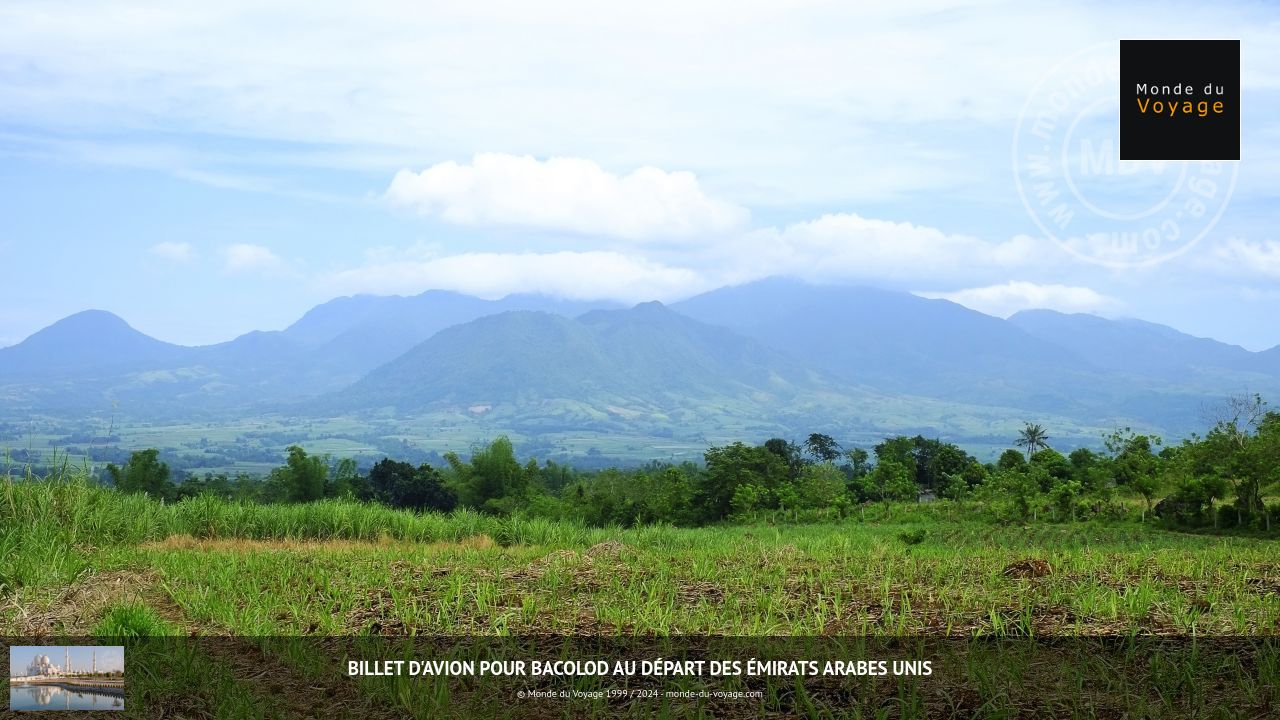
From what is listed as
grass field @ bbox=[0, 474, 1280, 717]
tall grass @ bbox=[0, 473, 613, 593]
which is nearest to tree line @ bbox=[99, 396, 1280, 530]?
tall grass @ bbox=[0, 473, 613, 593]

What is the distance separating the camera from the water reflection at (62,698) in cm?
573

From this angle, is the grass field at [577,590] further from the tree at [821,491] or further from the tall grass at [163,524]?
the tree at [821,491]

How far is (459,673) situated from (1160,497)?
1244 inches

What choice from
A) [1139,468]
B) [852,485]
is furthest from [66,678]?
[852,485]

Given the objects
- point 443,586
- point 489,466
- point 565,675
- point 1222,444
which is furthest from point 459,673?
point 489,466

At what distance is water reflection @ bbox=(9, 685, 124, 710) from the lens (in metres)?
5.73

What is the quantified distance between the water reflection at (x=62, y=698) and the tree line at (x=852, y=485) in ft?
54.6

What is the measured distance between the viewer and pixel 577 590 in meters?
7.86

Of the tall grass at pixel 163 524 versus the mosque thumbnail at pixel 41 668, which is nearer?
the mosque thumbnail at pixel 41 668

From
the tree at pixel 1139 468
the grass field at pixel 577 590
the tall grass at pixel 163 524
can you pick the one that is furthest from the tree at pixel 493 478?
the grass field at pixel 577 590

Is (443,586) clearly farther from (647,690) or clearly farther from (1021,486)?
(1021,486)

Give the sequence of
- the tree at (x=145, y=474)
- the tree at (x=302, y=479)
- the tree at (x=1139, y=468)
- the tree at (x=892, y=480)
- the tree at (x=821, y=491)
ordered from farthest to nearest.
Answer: the tree at (x=145, y=474) < the tree at (x=302, y=479) < the tree at (x=892, y=480) < the tree at (x=821, y=491) < the tree at (x=1139, y=468)

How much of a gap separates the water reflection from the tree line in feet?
54.6

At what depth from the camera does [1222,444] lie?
26.9m
